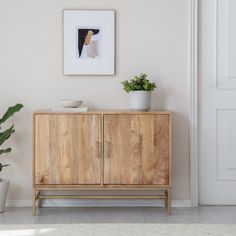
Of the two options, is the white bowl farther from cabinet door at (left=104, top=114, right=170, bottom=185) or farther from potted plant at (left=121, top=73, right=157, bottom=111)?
potted plant at (left=121, top=73, right=157, bottom=111)

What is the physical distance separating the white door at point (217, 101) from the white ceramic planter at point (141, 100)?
0.51m

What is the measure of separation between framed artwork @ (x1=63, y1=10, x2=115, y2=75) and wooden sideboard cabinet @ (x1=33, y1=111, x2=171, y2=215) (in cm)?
47

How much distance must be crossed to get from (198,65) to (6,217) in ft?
6.39

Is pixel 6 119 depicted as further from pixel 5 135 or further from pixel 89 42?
pixel 89 42

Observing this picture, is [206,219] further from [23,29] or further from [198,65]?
[23,29]

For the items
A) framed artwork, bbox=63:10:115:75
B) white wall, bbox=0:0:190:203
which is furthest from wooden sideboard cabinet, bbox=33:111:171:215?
framed artwork, bbox=63:10:115:75

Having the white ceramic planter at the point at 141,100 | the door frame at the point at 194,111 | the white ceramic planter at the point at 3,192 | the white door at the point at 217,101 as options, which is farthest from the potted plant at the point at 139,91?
the white ceramic planter at the point at 3,192

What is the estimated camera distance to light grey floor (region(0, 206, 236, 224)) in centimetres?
397

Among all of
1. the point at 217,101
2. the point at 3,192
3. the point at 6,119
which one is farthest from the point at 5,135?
the point at 217,101

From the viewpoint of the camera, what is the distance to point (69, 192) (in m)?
4.43

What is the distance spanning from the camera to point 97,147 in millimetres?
4098

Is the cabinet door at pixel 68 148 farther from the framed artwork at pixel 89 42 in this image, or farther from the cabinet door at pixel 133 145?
the framed artwork at pixel 89 42
